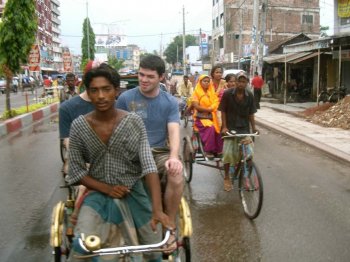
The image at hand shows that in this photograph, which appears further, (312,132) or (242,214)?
(312,132)

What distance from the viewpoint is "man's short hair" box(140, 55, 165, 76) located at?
12.6ft

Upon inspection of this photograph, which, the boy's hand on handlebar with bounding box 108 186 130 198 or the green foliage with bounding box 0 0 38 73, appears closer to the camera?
the boy's hand on handlebar with bounding box 108 186 130 198

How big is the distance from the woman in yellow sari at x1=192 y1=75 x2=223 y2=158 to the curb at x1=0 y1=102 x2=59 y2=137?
27.3 ft

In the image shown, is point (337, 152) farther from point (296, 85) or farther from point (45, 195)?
point (296, 85)

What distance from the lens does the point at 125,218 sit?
9.17ft

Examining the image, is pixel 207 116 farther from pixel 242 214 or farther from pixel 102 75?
pixel 102 75

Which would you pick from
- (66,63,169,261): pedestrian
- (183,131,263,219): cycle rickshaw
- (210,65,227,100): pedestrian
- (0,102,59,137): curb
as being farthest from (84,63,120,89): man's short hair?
(0,102,59,137): curb

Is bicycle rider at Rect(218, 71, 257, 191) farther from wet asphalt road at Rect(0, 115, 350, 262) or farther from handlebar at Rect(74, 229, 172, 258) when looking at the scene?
handlebar at Rect(74, 229, 172, 258)

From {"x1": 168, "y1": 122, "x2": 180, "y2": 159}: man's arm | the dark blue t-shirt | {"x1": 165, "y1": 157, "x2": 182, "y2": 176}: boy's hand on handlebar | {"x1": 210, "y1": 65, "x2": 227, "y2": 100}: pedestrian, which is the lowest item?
{"x1": 165, "y1": 157, "x2": 182, "y2": 176}: boy's hand on handlebar

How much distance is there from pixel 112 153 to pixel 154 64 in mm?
1226

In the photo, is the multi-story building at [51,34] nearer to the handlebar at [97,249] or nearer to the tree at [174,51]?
the tree at [174,51]

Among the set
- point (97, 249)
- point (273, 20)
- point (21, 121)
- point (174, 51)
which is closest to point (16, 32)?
point (21, 121)

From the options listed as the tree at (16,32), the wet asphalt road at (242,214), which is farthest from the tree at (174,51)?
the wet asphalt road at (242,214)

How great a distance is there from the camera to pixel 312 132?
12.6 m
